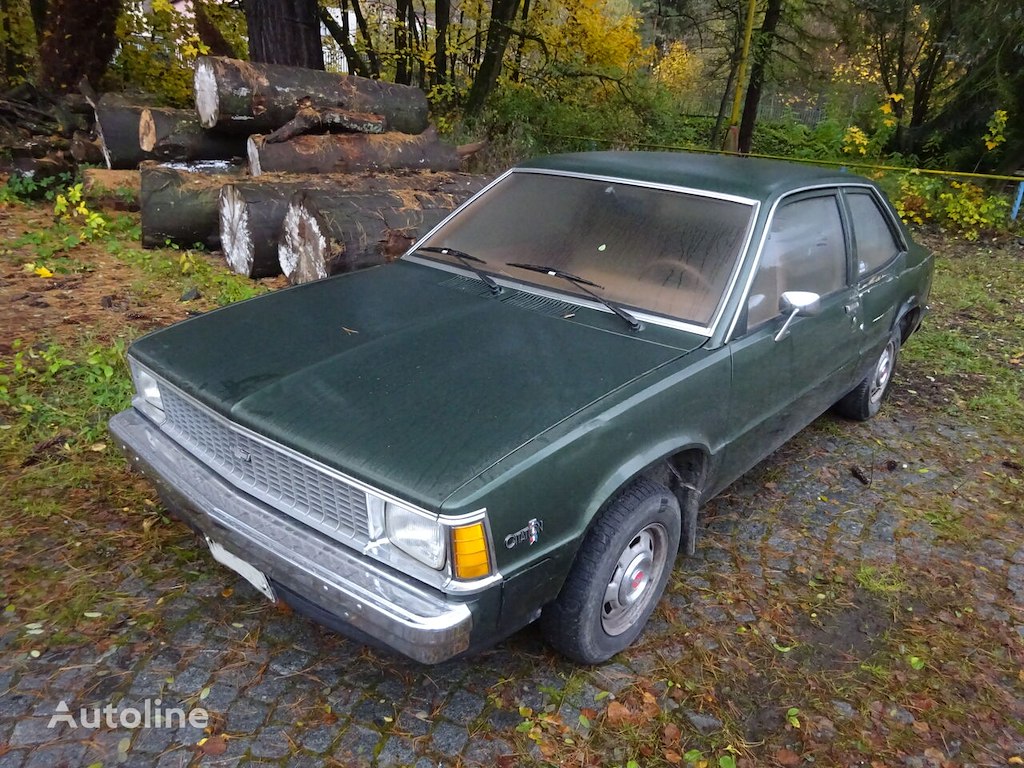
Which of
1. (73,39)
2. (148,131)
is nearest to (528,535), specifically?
(148,131)

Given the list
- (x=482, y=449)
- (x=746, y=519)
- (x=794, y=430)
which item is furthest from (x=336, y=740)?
(x=794, y=430)

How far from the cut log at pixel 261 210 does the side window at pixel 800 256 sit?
2810 millimetres

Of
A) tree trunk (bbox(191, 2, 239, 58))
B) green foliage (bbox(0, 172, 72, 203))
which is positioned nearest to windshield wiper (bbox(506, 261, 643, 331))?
green foliage (bbox(0, 172, 72, 203))

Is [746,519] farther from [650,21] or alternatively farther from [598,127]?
[650,21]

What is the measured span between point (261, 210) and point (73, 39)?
5.97 metres

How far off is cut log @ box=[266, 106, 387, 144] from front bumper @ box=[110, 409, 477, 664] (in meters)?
4.73

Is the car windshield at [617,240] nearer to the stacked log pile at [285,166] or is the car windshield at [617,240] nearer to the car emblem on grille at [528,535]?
the car emblem on grille at [528,535]

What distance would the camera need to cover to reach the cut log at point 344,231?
17.0ft

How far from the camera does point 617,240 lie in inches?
123

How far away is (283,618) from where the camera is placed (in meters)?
2.72

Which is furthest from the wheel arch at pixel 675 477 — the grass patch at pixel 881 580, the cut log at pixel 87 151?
the cut log at pixel 87 151

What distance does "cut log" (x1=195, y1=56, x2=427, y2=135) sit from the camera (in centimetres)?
631

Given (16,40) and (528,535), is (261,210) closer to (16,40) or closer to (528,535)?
(528,535)

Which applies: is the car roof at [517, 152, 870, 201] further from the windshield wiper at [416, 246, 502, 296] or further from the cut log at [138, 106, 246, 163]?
the cut log at [138, 106, 246, 163]
